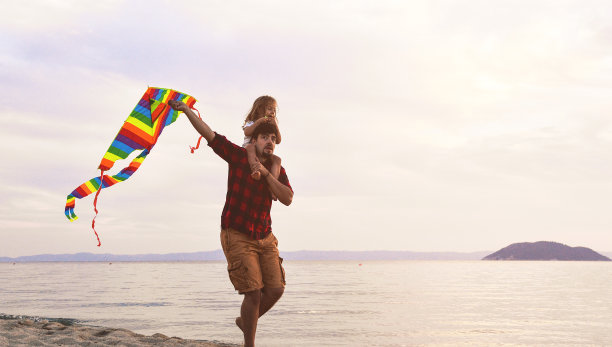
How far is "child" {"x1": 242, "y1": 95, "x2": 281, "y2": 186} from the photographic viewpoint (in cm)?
480

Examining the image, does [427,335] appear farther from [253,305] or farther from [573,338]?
[253,305]

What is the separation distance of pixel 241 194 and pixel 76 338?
3.08 metres

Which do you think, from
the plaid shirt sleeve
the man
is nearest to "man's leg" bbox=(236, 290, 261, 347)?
the man

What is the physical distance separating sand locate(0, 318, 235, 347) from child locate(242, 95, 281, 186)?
2.45m

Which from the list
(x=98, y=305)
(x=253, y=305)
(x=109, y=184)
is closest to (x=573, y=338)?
(x=253, y=305)

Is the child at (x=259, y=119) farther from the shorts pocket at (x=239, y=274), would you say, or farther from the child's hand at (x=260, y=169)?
the shorts pocket at (x=239, y=274)

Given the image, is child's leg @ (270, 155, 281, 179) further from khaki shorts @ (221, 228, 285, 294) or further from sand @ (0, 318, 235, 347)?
sand @ (0, 318, 235, 347)

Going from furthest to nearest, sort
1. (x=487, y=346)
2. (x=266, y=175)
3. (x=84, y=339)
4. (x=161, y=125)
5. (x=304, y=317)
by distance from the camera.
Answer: (x=304, y=317)
(x=487, y=346)
(x=84, y=339)
(x=161, y=125)
(x=266, y=175)

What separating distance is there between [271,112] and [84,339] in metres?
3.55

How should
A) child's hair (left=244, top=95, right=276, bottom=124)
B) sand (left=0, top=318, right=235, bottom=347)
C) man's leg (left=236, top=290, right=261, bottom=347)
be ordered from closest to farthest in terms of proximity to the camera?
man's leg (left=236, top=290, right=261, bottom=347) < child's hair (left=244, top=95, right=276, bottom=124) < sand (left=0, top=318, right=235, bottom=347)

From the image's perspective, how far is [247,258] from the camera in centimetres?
472

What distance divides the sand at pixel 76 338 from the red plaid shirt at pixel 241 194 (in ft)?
6.69

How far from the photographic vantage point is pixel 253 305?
4844 millimetres

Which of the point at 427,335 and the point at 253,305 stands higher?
the point at 253,305
